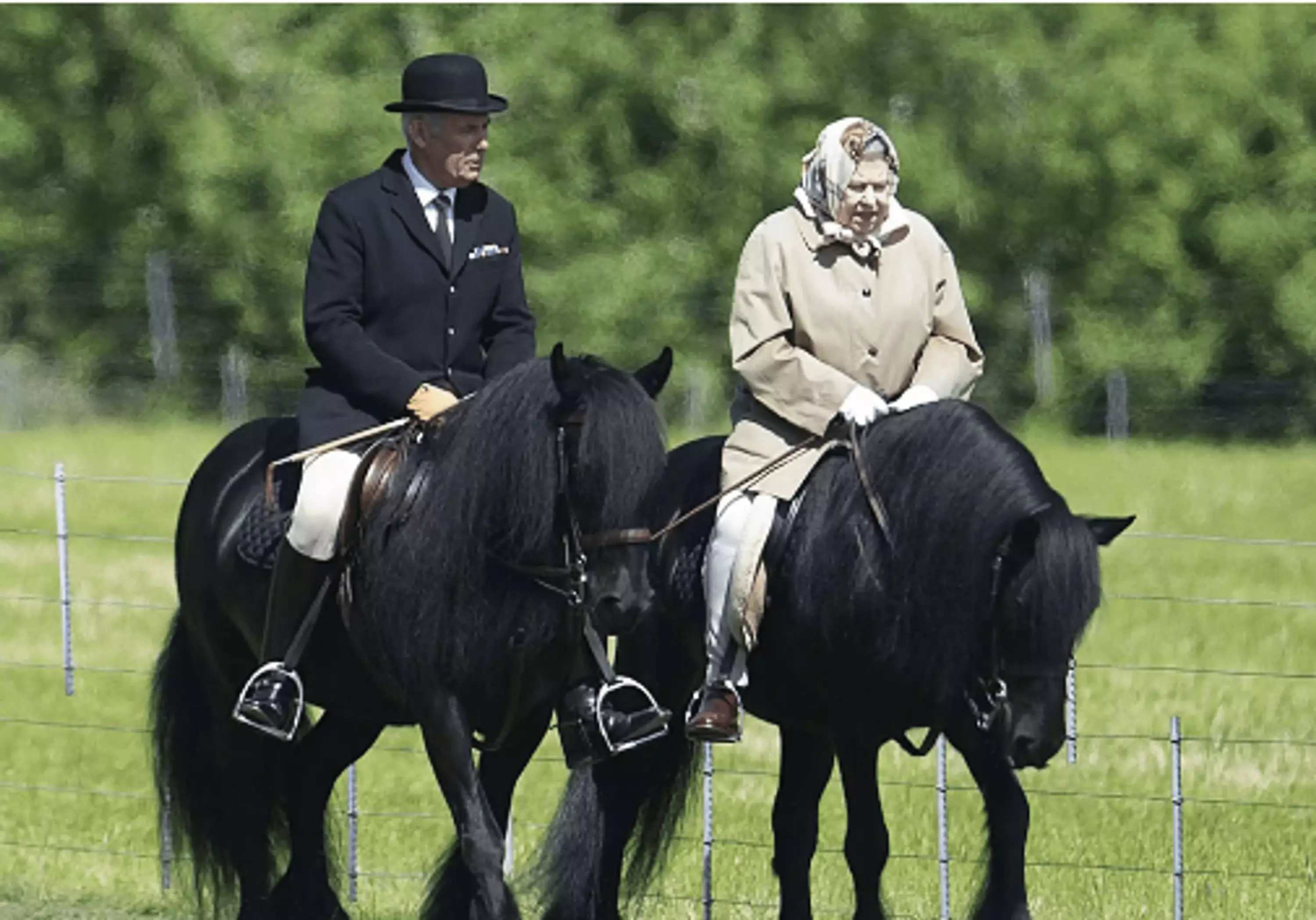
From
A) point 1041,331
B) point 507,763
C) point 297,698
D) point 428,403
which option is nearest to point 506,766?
point 507,763

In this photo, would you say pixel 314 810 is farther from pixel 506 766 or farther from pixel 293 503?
pixel 293 503

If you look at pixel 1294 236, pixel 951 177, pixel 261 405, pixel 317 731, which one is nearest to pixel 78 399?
pixel 261 405

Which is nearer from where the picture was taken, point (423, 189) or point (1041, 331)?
point (423, 189)

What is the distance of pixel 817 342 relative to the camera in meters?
7.25

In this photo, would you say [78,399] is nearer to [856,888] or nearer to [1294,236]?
[1294,236]

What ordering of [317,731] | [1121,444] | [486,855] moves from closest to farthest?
[486,855] < [317,731] < [1121,444]

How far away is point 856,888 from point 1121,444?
20312 millimetres

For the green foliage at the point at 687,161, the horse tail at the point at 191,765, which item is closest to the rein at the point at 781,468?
the horse tail at the point at 191,765

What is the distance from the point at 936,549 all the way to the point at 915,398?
605 millimetres

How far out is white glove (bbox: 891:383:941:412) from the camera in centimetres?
707

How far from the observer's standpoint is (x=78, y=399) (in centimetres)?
3023

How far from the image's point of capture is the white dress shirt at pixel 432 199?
288 inches

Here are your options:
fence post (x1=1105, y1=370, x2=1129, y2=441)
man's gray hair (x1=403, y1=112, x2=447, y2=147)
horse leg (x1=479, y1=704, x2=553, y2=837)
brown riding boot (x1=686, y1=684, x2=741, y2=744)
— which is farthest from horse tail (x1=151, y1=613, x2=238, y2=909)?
fence post (x1=1105, y1=370, x2=1129, y2=441)

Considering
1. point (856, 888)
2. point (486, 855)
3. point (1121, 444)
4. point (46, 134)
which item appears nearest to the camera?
point (486, 855)
